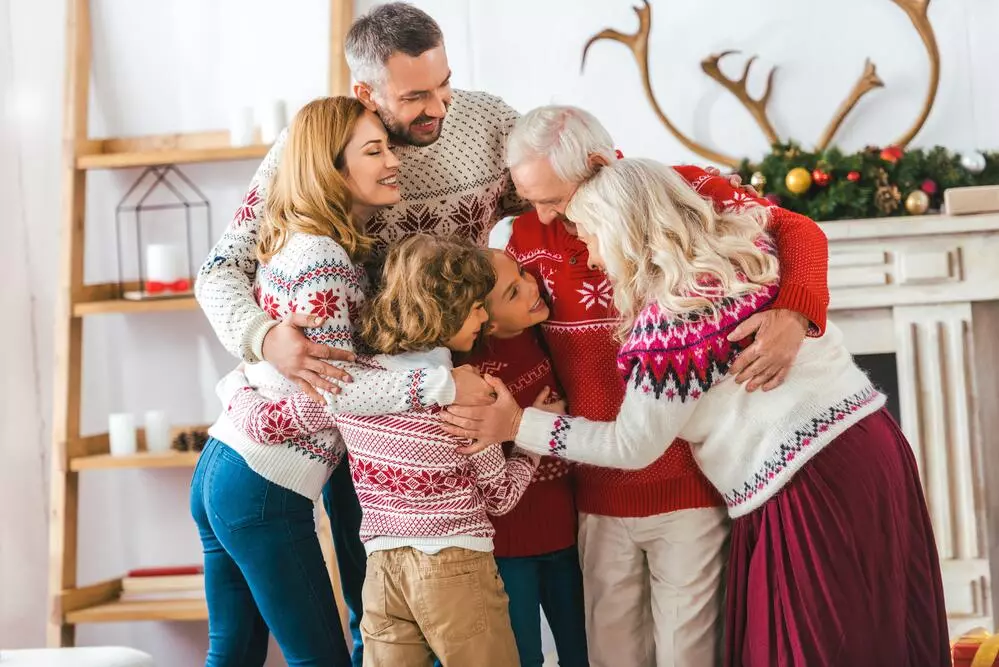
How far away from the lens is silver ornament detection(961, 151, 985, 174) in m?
3.10

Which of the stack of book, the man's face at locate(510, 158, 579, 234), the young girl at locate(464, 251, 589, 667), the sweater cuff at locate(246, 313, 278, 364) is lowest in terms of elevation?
the stack of book

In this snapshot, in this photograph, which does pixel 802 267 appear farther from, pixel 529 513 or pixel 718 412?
pixel 529 513

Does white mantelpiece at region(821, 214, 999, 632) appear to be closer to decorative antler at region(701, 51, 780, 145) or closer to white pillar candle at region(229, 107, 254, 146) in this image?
decorative antler at region(701, 51, 780, 145)

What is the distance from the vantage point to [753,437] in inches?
73.8

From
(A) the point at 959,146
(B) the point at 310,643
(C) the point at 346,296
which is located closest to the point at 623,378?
(C) the point at 346,296

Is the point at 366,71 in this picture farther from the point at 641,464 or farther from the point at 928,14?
the point at 928,14

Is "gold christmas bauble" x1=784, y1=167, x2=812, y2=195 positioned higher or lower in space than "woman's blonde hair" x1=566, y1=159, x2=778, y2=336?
higher

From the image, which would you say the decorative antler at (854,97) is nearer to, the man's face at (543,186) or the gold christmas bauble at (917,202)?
the gold christmas bauble at (917,202)

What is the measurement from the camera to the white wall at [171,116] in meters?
3.43

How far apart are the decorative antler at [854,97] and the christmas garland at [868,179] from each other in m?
0.18

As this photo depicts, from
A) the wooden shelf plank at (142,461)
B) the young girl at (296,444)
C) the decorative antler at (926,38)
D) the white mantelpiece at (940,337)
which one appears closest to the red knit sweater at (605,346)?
the young girl at (296,444)

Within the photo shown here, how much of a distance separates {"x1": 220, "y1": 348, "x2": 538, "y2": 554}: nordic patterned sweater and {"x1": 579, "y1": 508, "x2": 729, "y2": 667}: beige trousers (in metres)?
0.24

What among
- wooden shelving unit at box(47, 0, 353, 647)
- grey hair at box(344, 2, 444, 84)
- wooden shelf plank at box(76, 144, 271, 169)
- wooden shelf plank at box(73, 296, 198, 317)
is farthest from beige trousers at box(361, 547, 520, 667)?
wooden shelf plank at box(76, 144, 271, 169)

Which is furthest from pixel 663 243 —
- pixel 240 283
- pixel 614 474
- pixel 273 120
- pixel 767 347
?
pixel 273 120
